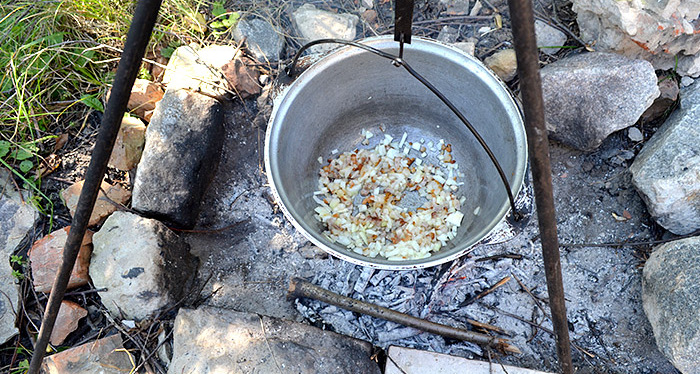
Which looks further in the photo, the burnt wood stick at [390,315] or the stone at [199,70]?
the stone at [199,70]

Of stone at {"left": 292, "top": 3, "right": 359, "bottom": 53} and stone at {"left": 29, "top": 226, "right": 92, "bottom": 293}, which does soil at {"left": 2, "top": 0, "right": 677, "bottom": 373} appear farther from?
stone at {"left": 292, "top": 3, "right": 359, "bottom": 53}

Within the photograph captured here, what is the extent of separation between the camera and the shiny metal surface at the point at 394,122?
5.40 ft

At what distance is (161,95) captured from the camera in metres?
2.14

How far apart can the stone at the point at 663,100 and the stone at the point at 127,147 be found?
2140 mm

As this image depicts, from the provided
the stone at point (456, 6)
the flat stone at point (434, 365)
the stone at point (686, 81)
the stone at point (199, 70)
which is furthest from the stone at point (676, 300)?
the stone at point (199, 70)

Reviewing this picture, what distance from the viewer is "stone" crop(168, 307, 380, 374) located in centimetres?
165

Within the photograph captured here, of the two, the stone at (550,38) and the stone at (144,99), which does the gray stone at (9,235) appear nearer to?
the stone at (144,99)

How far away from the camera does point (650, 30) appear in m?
1.93

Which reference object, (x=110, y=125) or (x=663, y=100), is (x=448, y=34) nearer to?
(x=663, y=100)

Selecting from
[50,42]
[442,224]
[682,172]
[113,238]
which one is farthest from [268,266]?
[682,172]

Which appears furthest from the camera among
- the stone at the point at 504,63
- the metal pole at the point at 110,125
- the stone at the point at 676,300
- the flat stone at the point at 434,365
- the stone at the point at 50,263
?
the stone at the point at 504,63

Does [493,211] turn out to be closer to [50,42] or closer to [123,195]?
[123,195]

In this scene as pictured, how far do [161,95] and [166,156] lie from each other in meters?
0.36

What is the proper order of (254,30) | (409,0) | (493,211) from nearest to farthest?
(409,0) < (493,211) < (254,30)
